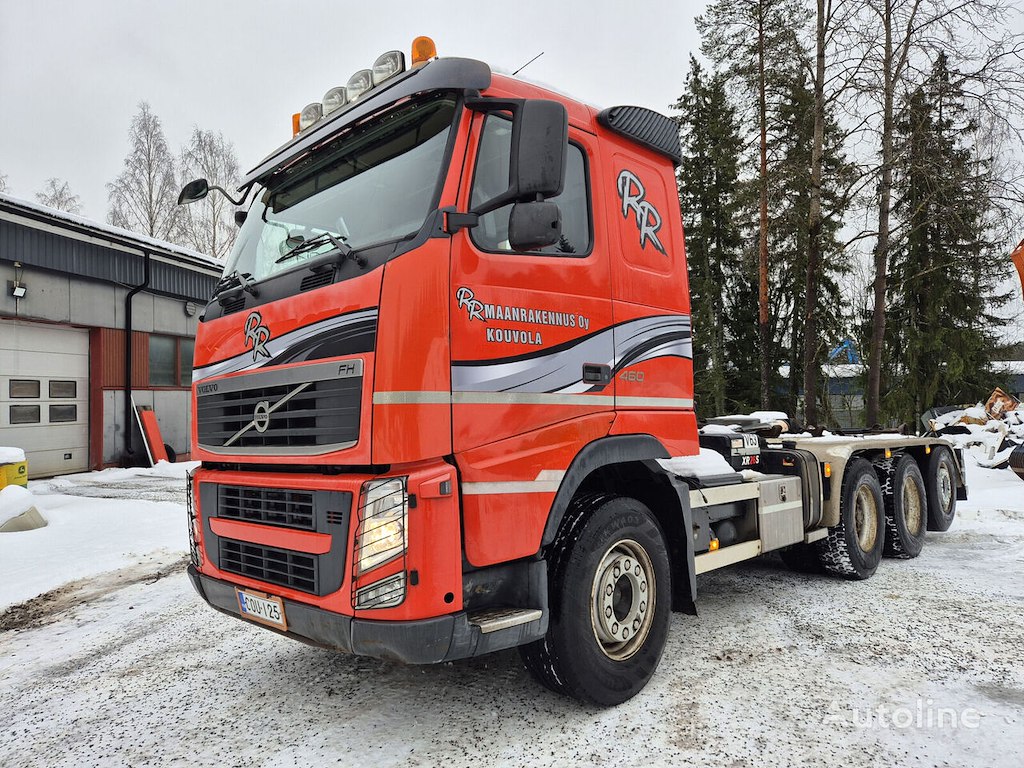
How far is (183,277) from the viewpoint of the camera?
15.5 m

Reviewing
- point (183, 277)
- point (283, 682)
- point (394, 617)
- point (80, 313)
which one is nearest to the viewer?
point (394, 617)

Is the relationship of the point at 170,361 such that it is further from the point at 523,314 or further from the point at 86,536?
the point at 523,314

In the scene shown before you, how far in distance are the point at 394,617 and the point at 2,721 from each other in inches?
96.3

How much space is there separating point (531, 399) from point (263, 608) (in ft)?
5.06

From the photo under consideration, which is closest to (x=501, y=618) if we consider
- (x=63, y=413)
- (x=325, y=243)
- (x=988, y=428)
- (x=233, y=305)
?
(x=325, y=243)

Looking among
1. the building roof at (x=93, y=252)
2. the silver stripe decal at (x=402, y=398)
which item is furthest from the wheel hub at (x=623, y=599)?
the building roof at (x=93, y=252)

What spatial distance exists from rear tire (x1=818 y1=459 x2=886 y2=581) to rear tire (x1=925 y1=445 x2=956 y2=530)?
61.7 inches

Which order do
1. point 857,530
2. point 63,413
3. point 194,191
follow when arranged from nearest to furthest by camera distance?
point 194,191 → point 857,530 → point 63,413

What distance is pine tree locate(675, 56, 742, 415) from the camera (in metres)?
23.1

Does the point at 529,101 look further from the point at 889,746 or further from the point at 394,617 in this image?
the point at 889,746

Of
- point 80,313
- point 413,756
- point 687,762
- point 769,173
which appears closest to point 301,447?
point 413,756

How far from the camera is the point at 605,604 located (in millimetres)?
3262

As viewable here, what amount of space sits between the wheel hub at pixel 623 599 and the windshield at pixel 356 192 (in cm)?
189

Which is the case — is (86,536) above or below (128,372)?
below
